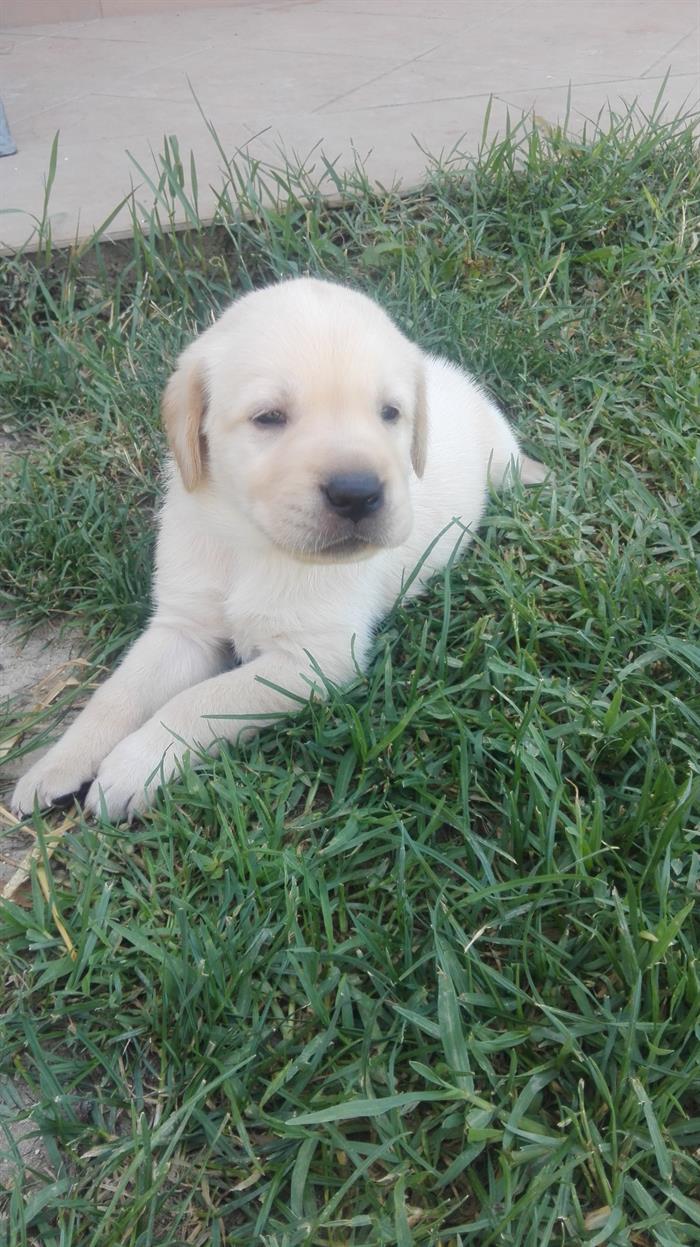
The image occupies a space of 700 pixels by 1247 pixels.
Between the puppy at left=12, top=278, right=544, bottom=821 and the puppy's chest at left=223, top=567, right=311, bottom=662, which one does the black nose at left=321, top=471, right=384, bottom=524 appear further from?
the puppy's chest at left=223, top=567, right=311, bottom=662

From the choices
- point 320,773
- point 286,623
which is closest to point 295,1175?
point 320,773

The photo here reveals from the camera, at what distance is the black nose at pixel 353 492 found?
2189 millimetres

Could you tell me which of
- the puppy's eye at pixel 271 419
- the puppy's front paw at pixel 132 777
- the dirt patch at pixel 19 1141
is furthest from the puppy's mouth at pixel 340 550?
the dirt patch at pixel 19 1141

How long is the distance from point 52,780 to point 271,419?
97cm

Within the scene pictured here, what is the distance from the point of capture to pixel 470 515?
318 cm

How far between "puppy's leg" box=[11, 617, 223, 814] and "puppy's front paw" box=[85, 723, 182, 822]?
0.08 m

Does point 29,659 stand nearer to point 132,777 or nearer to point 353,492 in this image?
point 132,777

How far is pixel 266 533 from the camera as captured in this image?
7.73 feet

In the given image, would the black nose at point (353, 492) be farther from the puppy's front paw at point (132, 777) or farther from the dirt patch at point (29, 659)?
the dirt patch at point (29, 659)

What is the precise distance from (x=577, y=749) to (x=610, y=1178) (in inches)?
34.5

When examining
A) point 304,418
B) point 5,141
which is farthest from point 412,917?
point 5,141

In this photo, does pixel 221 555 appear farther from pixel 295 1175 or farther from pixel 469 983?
pixel 295 1175

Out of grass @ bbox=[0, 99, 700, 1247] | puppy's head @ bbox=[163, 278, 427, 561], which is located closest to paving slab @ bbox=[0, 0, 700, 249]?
grass @ bbox=[0, 99, 700, 1247]

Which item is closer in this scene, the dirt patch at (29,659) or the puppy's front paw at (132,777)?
the puppy's front paw at (132,777)
